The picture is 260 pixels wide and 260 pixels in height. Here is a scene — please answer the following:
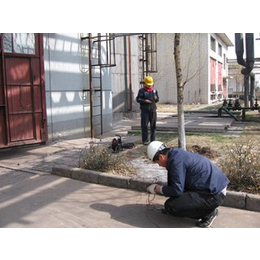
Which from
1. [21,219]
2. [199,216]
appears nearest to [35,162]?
[21,219]

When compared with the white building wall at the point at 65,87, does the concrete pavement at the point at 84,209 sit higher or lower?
lower

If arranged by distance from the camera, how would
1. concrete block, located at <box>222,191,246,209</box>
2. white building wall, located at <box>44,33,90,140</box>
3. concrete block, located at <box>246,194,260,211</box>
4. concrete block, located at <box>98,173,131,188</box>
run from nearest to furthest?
concrete block, located at <box>246,194,260,211</box>
concrete block, located at <box>222,191,246,209</box>
concrete block, located at <box>98,173,131,188</box>
white building wall, located at <box>44,33,90,140</box>

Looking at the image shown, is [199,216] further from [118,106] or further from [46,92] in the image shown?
[118,106]

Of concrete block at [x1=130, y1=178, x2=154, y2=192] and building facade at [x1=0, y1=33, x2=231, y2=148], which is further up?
building facade at [x1=0, y1=33, x2=231, y2=148]

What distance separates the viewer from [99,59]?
11859mm

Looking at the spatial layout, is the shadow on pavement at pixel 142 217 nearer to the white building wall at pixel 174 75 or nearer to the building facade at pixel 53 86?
the building facade at pixel 53 86

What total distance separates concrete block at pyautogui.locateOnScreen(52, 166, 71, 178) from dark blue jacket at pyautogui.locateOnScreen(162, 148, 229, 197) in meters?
2.77

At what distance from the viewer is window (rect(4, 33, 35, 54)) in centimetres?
825

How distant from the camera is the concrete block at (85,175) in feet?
20.5

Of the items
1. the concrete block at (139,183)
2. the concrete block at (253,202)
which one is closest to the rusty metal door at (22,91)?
the concrete block at (139,183)

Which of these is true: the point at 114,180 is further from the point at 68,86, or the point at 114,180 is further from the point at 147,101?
the point at 68,86

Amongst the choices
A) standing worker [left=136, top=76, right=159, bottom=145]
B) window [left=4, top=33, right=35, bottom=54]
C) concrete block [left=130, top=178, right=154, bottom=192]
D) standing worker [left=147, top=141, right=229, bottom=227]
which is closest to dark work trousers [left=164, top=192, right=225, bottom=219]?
standing worker [left=147, top=141, right=229, bottom=227]

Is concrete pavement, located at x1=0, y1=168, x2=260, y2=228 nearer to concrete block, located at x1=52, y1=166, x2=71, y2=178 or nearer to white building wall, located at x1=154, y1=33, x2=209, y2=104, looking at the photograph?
concrete block, located at x1=52, y1=166, x2=71, y2=178

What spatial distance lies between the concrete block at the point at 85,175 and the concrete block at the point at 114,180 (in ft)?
0.35
